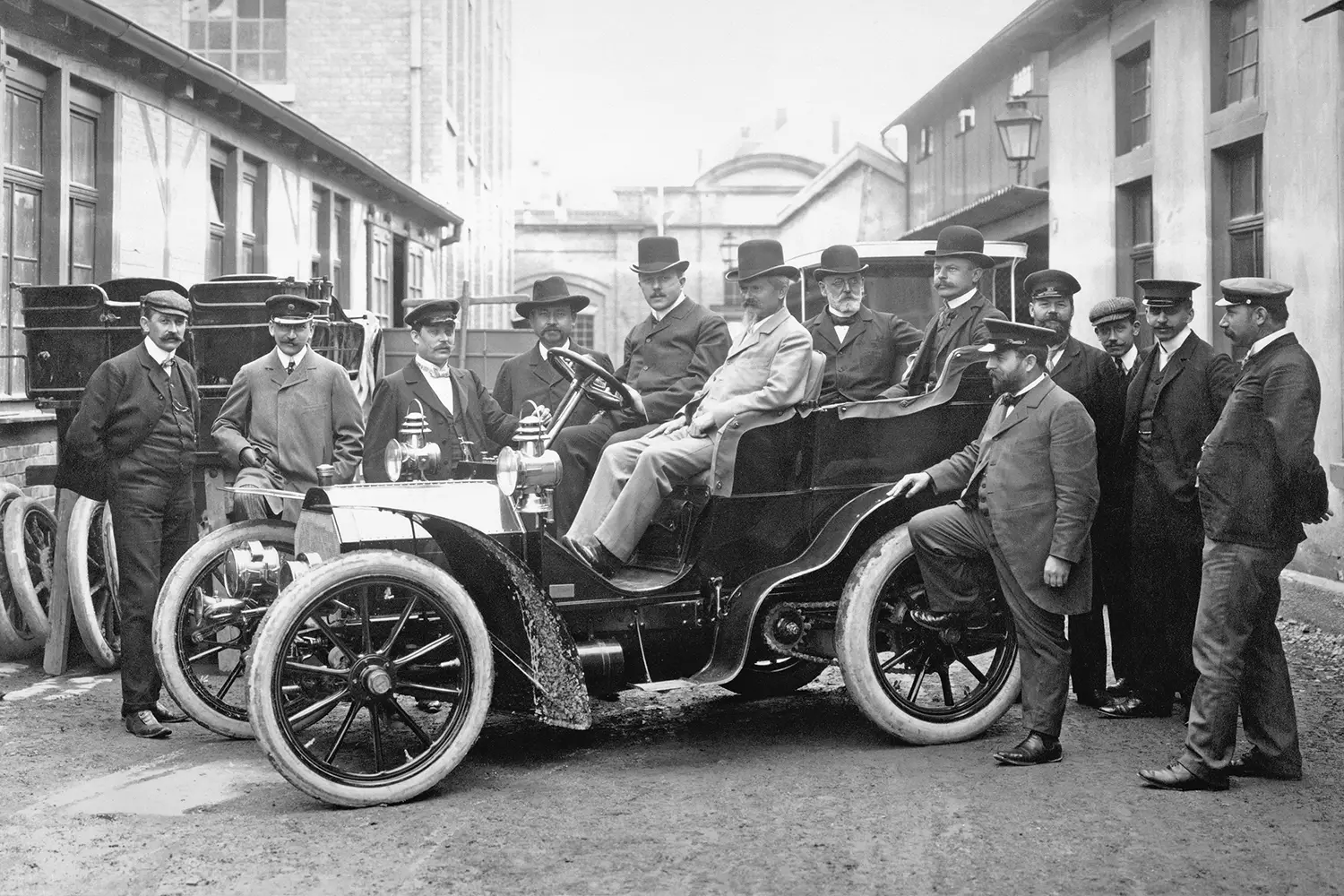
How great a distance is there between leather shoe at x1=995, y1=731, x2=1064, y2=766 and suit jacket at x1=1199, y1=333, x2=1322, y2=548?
959 mm

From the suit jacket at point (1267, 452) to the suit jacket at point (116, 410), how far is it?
431cm

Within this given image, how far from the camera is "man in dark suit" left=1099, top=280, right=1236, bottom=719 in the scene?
6109mm

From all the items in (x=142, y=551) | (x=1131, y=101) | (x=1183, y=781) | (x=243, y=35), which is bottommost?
(x=1183, y=781)

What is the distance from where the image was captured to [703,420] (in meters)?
5.76

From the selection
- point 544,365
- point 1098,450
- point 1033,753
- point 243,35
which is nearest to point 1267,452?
point 1033,753

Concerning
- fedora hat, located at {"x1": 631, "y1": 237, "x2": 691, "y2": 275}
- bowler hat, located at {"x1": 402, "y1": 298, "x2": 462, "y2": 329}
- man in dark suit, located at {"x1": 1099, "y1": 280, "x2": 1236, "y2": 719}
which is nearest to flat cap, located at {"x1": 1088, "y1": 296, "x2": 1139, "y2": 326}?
man in dark suit, located at {"x1": 1099, "y1": 280, "x2": 1236, "y2": 719}

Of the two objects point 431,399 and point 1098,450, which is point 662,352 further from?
point 1098,450

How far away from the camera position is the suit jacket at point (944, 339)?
636cm

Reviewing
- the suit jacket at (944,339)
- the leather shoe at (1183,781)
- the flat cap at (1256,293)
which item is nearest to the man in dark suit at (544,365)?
the suit jacket at (944,339)

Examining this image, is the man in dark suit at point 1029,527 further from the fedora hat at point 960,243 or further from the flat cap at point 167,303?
the flat cap at point 167,303

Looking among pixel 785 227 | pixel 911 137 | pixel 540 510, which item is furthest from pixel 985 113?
pixel 540 510

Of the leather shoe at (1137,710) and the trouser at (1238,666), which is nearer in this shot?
the trouser at (1238,666)

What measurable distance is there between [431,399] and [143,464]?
1358 millimetres

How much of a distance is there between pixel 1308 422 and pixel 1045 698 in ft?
4.39
